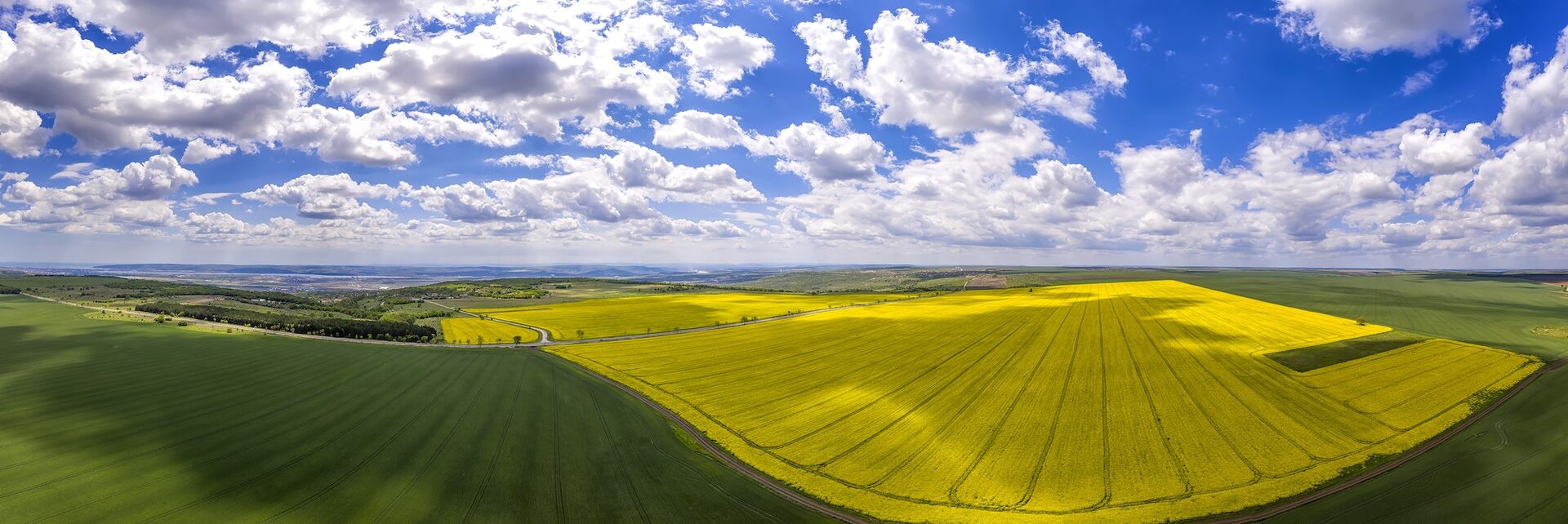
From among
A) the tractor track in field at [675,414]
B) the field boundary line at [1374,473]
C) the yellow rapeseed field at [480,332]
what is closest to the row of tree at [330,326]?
the tractor track in field at [675,414]

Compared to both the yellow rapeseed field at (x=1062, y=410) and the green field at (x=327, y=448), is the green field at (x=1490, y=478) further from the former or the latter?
the green field at (x=327, y=448)

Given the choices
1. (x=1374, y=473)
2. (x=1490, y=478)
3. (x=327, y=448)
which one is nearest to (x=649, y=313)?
(x=327, y=448)

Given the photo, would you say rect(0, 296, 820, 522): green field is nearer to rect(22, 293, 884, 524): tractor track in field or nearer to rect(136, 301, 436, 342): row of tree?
rect(22, 293, 884, 524): tractor track in field

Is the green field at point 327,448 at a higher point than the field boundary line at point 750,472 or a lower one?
higher

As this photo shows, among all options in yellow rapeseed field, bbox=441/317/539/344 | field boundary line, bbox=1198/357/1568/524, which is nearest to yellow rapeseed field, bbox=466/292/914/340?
yellow rapeseed field, bbox=441/317/539/344

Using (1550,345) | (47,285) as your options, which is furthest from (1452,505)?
(47,285)
